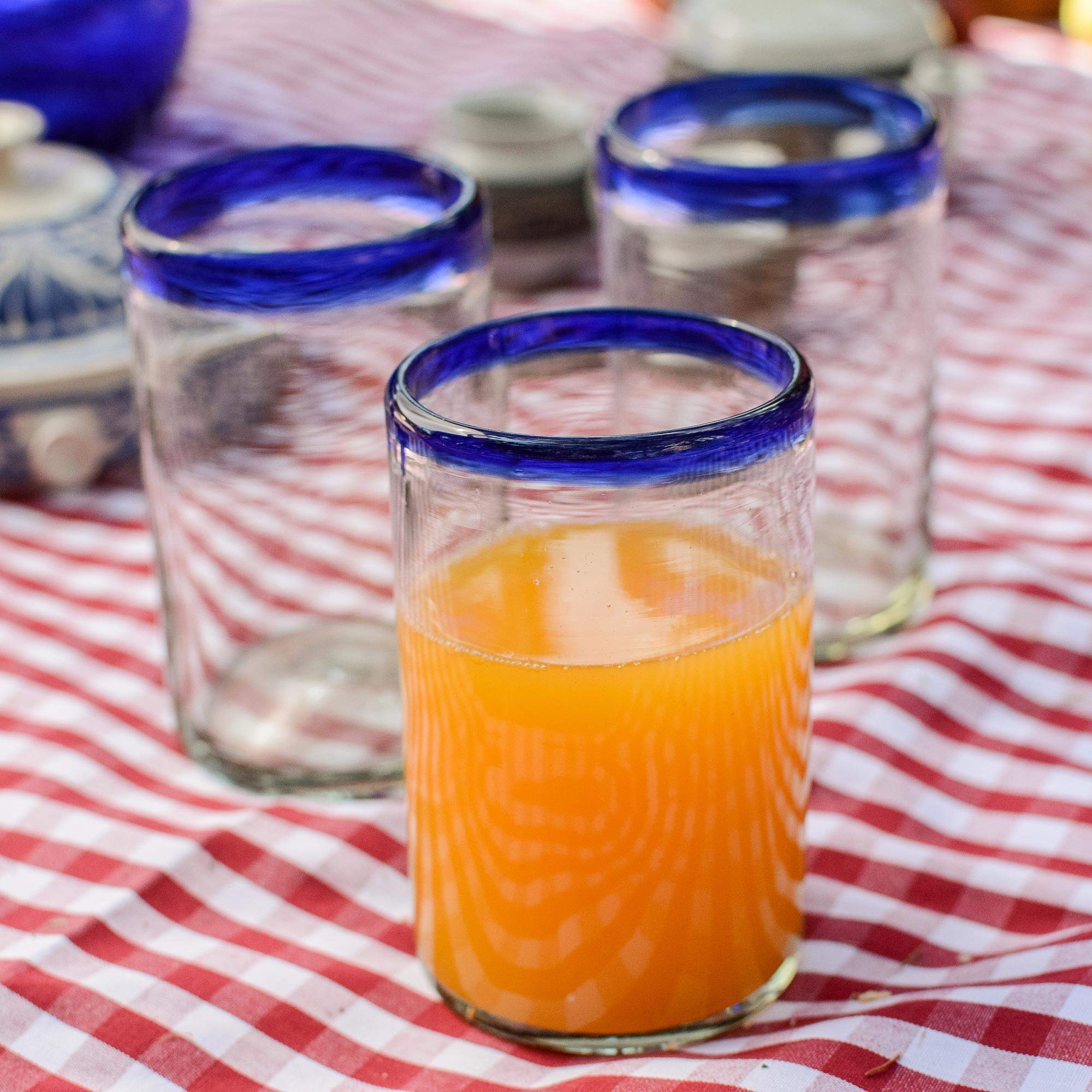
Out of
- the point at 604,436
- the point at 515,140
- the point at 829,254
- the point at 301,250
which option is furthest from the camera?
the point at 515,140

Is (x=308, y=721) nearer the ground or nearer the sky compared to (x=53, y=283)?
nearer the ground

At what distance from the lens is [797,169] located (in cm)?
64

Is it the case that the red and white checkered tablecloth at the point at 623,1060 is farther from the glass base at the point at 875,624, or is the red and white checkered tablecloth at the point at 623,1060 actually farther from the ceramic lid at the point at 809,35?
the ceramic lid at the point at 809,35

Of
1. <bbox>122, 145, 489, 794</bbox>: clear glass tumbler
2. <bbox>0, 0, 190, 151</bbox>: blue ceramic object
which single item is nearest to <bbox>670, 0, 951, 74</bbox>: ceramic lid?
<bbox>0, 0, 190, 151</bbox>: blue ceramic object

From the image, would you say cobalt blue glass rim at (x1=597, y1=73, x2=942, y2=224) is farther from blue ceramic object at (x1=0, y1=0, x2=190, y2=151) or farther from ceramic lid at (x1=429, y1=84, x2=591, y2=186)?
blue ceramic object at (x1=0, y1=0, x2=190, y2=151)

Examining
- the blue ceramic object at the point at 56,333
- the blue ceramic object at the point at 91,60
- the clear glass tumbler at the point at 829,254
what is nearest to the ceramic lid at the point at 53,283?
the blue ceramic object at the point at 56,333

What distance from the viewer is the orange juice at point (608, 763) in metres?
0.46

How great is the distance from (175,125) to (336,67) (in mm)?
169

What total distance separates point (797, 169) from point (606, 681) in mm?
278

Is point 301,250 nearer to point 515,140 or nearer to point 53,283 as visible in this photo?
point 53,283

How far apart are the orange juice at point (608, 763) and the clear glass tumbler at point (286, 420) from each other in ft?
0.51

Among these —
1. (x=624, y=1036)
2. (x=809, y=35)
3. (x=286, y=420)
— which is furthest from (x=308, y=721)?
(x=809, y=35)

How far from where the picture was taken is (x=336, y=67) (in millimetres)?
1372

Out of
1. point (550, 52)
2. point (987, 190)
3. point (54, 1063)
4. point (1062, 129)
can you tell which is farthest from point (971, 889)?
point (550, 52)
